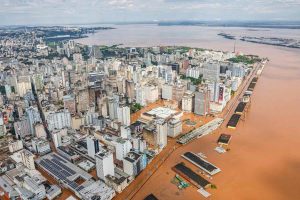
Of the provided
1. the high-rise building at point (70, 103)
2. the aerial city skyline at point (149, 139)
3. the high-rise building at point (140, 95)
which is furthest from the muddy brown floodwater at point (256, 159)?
the high-rise building at point (70, 103)

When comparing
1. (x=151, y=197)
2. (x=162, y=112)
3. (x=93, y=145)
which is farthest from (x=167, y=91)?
(x=151, y=197)

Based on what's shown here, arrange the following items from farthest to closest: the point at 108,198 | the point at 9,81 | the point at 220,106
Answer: the point at 9,81 < the point at 220,106 < the point at 108,198

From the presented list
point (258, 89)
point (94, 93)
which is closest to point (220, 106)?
point (258, 89)

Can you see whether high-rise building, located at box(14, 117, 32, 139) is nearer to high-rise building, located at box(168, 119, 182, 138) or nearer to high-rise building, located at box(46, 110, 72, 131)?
high-rise building, located at box(46, 110, 72, 131)

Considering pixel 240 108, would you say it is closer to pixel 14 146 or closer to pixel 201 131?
pixel 201 131

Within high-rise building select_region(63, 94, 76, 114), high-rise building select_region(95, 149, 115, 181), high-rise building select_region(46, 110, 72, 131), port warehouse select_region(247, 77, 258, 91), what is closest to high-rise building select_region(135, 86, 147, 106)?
high-rise building select_region(63, 94, 76, 114)

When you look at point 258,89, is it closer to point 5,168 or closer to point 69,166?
point 69,166
